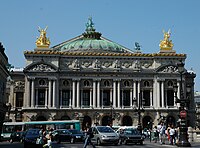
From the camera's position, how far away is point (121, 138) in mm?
45938

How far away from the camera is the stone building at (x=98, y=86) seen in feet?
307

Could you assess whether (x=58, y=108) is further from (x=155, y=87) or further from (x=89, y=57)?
(x=155, y=87)

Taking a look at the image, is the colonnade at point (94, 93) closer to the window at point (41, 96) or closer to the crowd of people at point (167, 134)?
the window at point (41, 96)

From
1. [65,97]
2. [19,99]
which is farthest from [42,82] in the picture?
[19,99]

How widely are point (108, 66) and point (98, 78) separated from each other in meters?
4.10

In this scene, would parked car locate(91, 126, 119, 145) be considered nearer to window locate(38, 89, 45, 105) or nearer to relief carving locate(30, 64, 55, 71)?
window locate(38, 89, 45, 105)

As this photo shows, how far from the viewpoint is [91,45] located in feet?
358

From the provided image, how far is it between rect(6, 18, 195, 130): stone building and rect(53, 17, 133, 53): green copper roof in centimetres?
1075

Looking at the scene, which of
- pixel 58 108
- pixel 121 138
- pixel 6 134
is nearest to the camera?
pixel 121 138

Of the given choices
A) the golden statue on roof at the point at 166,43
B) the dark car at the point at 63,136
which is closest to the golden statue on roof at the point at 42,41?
the golden statue on roof at the point at 166,43

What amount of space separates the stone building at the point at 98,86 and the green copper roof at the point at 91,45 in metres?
10.7

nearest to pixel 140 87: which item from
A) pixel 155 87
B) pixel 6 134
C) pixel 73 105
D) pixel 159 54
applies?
pixel 155 87

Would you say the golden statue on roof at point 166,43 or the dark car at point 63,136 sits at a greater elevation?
the golden statue on roof at point 166,43

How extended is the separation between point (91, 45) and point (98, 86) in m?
17.6
